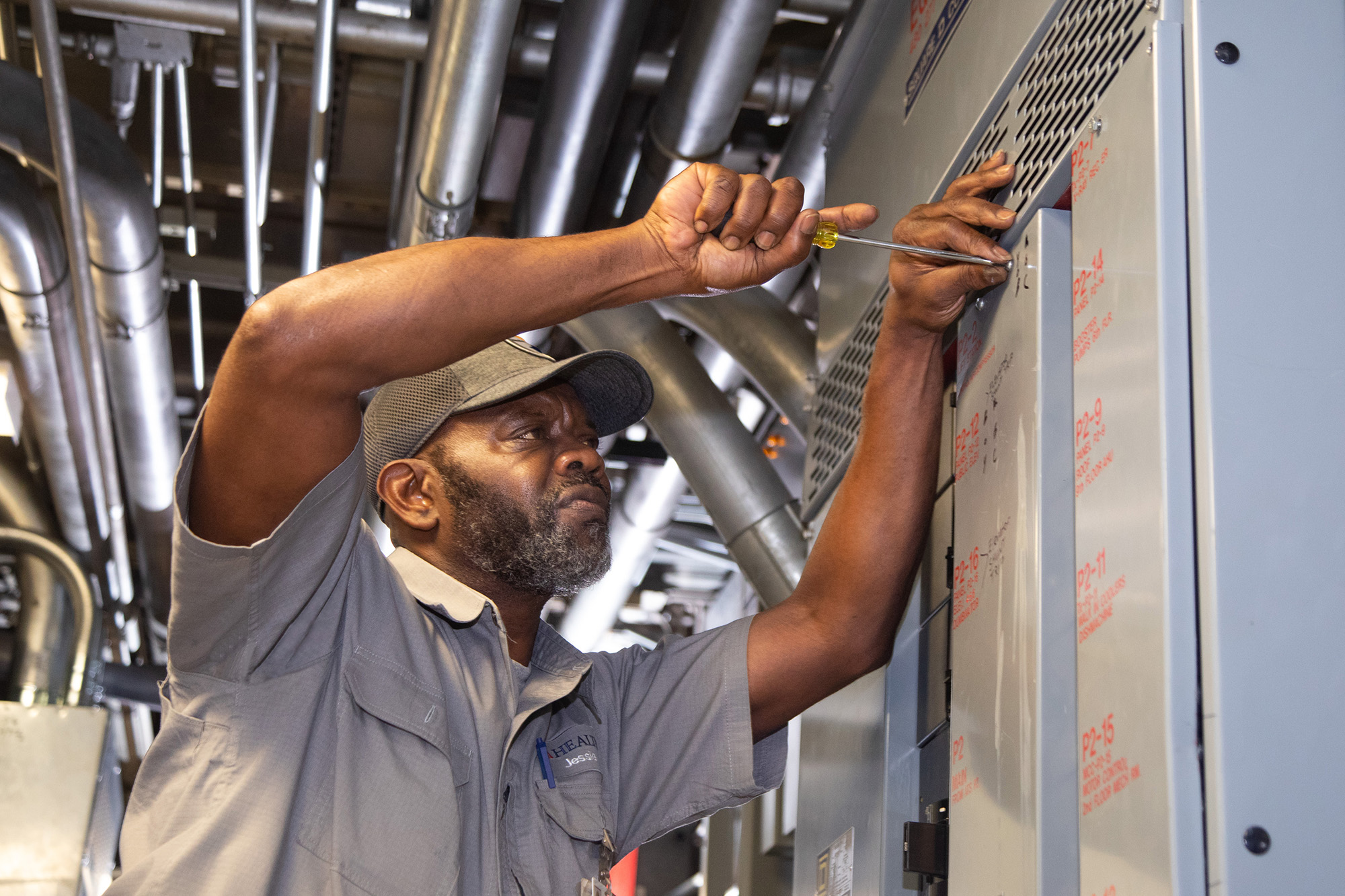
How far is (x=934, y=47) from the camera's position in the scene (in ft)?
4.63

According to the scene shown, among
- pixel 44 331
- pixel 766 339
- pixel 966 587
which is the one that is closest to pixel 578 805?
pixel 966 587

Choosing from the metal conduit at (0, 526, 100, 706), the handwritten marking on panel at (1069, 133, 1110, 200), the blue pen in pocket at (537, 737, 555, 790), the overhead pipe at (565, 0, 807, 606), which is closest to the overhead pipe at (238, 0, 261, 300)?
the overhead pipe at (565, 0, 807, 606)

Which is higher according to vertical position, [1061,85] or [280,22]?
[280,22]

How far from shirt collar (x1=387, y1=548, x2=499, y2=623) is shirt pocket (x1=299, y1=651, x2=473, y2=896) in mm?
139

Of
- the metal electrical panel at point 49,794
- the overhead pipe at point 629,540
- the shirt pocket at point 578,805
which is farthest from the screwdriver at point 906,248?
the metal electrical panel at point 49,794

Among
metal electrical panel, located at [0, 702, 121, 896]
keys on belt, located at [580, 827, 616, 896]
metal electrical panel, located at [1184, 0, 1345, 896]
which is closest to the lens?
metal electrical panel, located at [1184, 0, 1345, 896]

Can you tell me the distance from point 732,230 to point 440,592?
1.78 feet

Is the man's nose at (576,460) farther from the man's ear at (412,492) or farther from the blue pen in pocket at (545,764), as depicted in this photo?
the blue pen in pocket at (545,764)

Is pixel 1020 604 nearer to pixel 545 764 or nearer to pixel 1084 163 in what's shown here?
pixel 1084 163

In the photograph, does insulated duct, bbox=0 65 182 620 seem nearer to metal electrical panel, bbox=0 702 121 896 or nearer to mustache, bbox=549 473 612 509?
metal electrical panel, bbox=0 702 121 896

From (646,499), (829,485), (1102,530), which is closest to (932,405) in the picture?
(829,485)

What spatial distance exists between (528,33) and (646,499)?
118cm

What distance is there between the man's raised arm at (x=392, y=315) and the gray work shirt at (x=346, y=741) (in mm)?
31

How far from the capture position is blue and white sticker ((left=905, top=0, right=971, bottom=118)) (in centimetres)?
136
